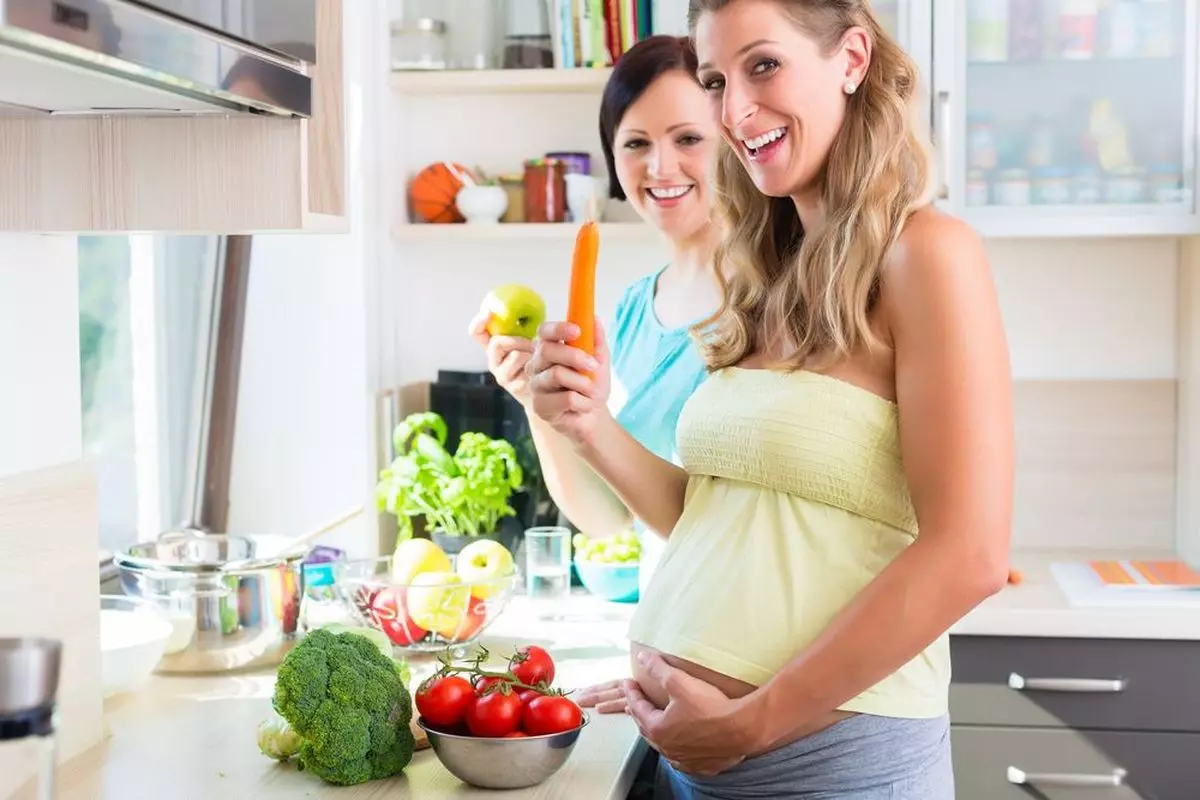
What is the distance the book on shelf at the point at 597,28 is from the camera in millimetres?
3053

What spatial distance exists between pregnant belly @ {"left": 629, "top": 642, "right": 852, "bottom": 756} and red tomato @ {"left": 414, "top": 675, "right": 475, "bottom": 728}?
20 cm

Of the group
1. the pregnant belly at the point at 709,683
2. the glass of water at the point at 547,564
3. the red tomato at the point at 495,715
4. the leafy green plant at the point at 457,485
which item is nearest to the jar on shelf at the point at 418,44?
the leafy green plant at the point at 457,485

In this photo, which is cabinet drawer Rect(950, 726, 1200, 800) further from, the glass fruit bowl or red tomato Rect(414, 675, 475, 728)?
red tomato Rect(414, 675, 475, 728)

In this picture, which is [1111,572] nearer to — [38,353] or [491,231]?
[491,231]

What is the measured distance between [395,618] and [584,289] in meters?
0.71

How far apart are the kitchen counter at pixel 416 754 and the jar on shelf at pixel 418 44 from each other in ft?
4.15

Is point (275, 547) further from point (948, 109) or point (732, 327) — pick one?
point (948, 109)

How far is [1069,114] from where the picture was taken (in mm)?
2988

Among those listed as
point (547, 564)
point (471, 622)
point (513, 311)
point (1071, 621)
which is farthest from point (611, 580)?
point (1071, 621)

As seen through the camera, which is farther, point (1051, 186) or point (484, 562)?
point (1051, 186)

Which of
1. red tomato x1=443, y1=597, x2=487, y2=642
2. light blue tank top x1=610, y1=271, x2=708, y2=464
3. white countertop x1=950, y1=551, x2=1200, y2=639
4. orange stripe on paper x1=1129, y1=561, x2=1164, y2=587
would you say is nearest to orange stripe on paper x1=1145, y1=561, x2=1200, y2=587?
orange stripe on paper x1=1129, y1=561, x2=1164, y2=587

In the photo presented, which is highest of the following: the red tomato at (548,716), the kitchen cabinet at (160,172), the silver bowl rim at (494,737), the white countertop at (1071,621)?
the kitchen cabinet at (160,172)

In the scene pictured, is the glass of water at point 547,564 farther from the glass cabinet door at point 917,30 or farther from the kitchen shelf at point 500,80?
the glass cabinet door at point 917,30

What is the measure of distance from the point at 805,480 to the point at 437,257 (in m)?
1.98
